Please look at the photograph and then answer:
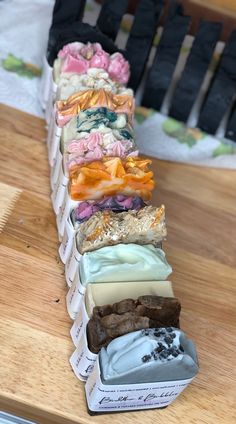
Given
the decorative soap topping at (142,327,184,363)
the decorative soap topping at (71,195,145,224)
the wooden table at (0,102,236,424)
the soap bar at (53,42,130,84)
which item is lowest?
the wooden table at (0,102,236,424)

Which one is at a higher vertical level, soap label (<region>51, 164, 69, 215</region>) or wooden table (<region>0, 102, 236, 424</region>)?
soap label (<region>51, 164, 69, 215</region>)

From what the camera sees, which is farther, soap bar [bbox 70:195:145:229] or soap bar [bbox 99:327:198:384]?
soap bar [bbox 70:195:145:229]

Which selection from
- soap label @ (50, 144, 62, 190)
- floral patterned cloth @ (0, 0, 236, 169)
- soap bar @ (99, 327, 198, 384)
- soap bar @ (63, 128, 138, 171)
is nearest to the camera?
soap bar @ (99, 327, 198, 384)

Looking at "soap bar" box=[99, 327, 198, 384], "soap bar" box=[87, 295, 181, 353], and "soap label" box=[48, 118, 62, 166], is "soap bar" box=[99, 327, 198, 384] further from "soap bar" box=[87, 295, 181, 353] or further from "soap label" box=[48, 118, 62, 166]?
"soap label" box=[48, 118, 62, 166]

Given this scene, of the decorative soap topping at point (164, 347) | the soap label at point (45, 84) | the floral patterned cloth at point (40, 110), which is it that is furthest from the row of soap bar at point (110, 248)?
the floral patterned cloth at point (40, 110)

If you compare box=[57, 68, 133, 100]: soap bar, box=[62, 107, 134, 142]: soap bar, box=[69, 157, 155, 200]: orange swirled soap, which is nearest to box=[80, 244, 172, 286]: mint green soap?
box=[69, 157, 155, 200]: orange swirled soap

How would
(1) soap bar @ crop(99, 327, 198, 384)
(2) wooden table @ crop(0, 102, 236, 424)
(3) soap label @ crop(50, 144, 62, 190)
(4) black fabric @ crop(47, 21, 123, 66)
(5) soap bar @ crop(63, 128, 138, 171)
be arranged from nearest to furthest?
(1) soap bar @ crop(99, 327, 198, 384) < (2) wooden table @ crop(0, 102, 236, 424) < (5) soap bar @ crop(63, 128, 138, 171) < (3) soap label @ crop(50, 144, 62, 190) < (4) black fabric @ crop(47, 21, 123, 66)

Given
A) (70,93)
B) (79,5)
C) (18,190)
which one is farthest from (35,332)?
(79,5)

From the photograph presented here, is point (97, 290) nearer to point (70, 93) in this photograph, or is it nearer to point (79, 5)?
point (70, 93)
